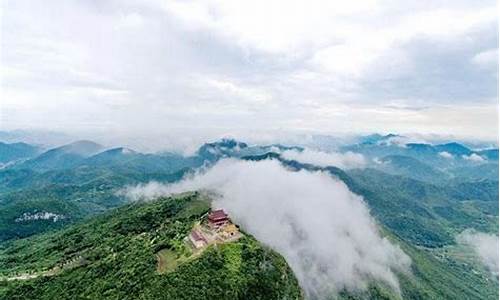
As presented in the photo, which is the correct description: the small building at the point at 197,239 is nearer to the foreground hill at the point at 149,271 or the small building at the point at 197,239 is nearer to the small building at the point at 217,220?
the foreground hill at the point at 149,271

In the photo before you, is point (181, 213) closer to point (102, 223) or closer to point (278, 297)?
point (102, 223)

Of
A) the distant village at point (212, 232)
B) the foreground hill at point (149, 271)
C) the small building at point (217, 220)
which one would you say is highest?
the small building at point (217, 220)

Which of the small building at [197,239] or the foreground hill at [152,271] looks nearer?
the foreground hill at [152,271]

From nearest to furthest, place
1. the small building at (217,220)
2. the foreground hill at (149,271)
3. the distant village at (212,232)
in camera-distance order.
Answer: the foreground hill at (149,271) < the distant village at (212,232) < the small building at (217,220)

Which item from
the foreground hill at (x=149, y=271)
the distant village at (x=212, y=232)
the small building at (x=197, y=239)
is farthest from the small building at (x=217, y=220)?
the foreground hill at (x=149, y=271)

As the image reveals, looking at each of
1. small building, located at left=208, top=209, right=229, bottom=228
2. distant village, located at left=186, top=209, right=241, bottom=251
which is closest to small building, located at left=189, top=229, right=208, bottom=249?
distant village, located at left=186, top=209, right=241, bottom=251

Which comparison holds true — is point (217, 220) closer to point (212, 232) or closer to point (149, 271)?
point (212, 232)

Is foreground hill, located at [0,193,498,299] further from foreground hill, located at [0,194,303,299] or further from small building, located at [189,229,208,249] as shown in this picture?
small building, located at [189,229,208,249]

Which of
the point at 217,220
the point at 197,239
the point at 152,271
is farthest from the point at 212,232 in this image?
the point at 152,271
